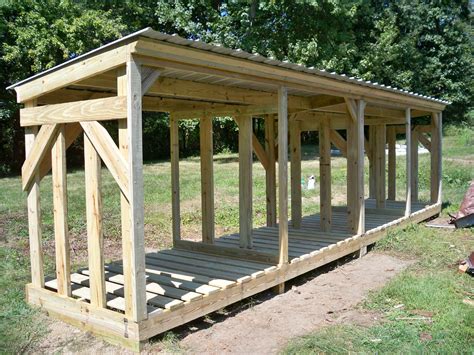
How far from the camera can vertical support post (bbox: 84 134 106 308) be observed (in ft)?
13.7

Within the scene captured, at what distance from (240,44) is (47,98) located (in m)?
14.5

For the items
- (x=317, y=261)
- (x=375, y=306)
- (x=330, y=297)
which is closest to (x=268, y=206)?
(x=317, y=261)

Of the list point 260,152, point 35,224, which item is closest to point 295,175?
point 260,152

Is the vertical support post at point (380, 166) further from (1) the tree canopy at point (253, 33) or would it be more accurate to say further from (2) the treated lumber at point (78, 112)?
(2) the treated lumber at point (78, 112)

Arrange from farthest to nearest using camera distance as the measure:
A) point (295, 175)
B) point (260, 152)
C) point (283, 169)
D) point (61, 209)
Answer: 1. point (295, 175)
2. point (260, 152)
3. point (283, 169)
4. point (61, 209)

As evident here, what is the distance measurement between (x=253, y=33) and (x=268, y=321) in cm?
1601

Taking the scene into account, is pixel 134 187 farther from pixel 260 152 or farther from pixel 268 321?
pixel 260 152

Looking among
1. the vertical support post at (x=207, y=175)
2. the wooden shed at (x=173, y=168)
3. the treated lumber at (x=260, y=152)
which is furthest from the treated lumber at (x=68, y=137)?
the treated lumber at (x=260, y=152)

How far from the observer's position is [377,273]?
653cm

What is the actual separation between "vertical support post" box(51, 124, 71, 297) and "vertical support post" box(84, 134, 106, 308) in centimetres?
45

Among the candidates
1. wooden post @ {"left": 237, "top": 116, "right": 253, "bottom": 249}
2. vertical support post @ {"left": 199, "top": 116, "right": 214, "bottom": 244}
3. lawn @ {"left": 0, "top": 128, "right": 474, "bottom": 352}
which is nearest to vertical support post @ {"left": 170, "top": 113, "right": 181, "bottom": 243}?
vertical support post @ {"left": 199, "top": 116, "right": 214, "bottom": 244}

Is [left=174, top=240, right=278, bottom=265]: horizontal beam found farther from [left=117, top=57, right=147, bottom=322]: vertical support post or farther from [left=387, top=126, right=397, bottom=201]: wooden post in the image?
[left=387, top=126, right=397, bottom=201]: wooden post

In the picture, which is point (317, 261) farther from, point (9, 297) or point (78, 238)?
point (78, 238)

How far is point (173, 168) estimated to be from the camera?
260 inches
